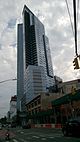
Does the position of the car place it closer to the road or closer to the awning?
the road

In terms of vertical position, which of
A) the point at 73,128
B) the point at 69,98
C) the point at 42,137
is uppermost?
the point at 69,98

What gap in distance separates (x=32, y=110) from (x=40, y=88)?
66871 millimetres

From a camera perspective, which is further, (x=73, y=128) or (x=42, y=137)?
(x=42, y=137)

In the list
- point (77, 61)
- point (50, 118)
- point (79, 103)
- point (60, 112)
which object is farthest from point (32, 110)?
point (77, 61)

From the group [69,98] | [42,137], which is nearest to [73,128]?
[42,137]

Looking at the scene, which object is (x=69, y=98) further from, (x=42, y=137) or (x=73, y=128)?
(x=73, y=128)

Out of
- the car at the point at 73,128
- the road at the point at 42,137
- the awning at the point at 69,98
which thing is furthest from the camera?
the awning at the point at 69,98

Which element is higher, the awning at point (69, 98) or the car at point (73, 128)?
the awning at point (69, 98)

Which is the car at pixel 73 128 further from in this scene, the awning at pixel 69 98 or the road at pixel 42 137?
the awning at pixel 69 98

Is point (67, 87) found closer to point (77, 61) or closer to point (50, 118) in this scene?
point (50, 118)

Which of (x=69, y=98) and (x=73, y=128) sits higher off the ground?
(x=69, y=98)

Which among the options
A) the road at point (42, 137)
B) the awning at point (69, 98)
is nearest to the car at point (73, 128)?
the road at point (42, 137)

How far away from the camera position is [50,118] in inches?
3760

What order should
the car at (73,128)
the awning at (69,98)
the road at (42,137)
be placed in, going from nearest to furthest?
1. the road at (42,137)
2. the car at (73,128)
3. the awning at (69,98)
